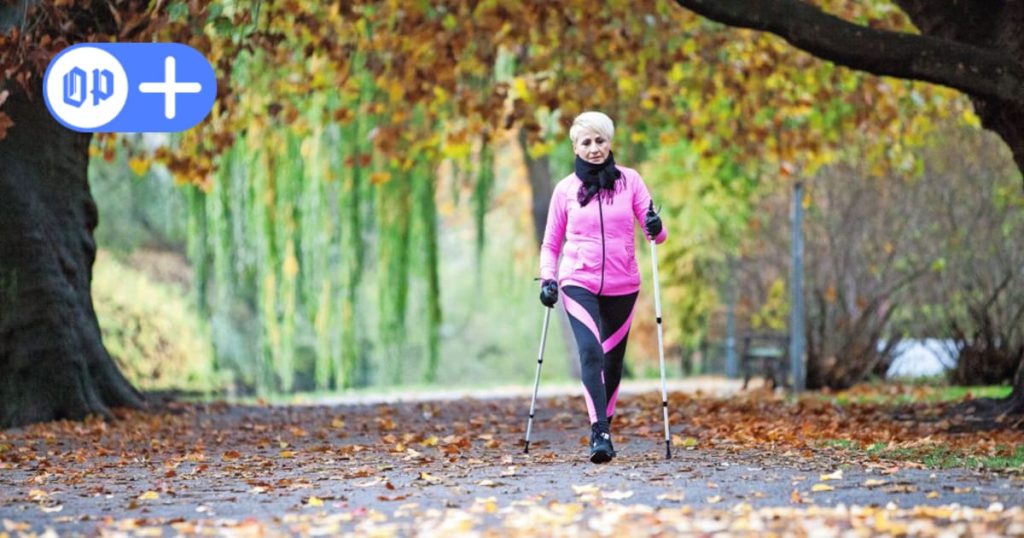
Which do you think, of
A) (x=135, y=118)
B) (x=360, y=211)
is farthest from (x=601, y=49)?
(x=135, y=118)

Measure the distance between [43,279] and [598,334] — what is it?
6761mm

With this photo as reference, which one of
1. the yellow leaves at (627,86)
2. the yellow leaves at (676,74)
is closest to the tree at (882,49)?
the yellow leaves at (676,74)

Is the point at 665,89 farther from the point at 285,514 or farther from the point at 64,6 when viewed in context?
the point at 285,514

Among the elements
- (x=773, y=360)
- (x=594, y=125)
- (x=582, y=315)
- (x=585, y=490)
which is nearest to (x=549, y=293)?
(x=582, y=315)

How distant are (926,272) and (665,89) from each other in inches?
230

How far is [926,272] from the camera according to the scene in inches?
928

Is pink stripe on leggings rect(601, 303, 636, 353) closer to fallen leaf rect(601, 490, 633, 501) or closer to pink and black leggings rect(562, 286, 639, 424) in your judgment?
pink and black leggings rect(562, 286, 639, 424)

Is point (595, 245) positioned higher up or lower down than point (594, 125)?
lower down

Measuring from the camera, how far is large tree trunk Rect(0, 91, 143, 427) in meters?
14.0

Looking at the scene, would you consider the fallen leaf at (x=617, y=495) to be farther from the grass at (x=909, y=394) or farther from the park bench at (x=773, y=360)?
the park bench at (x=773, y=360)

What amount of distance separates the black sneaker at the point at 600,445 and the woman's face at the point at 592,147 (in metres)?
1.52

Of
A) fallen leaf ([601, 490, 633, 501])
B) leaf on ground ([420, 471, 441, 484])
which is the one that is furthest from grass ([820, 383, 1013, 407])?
fallen leaf ([601, 490, 633, 501])

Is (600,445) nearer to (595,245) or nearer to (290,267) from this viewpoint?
(595,245)

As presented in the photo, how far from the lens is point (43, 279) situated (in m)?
14.2
